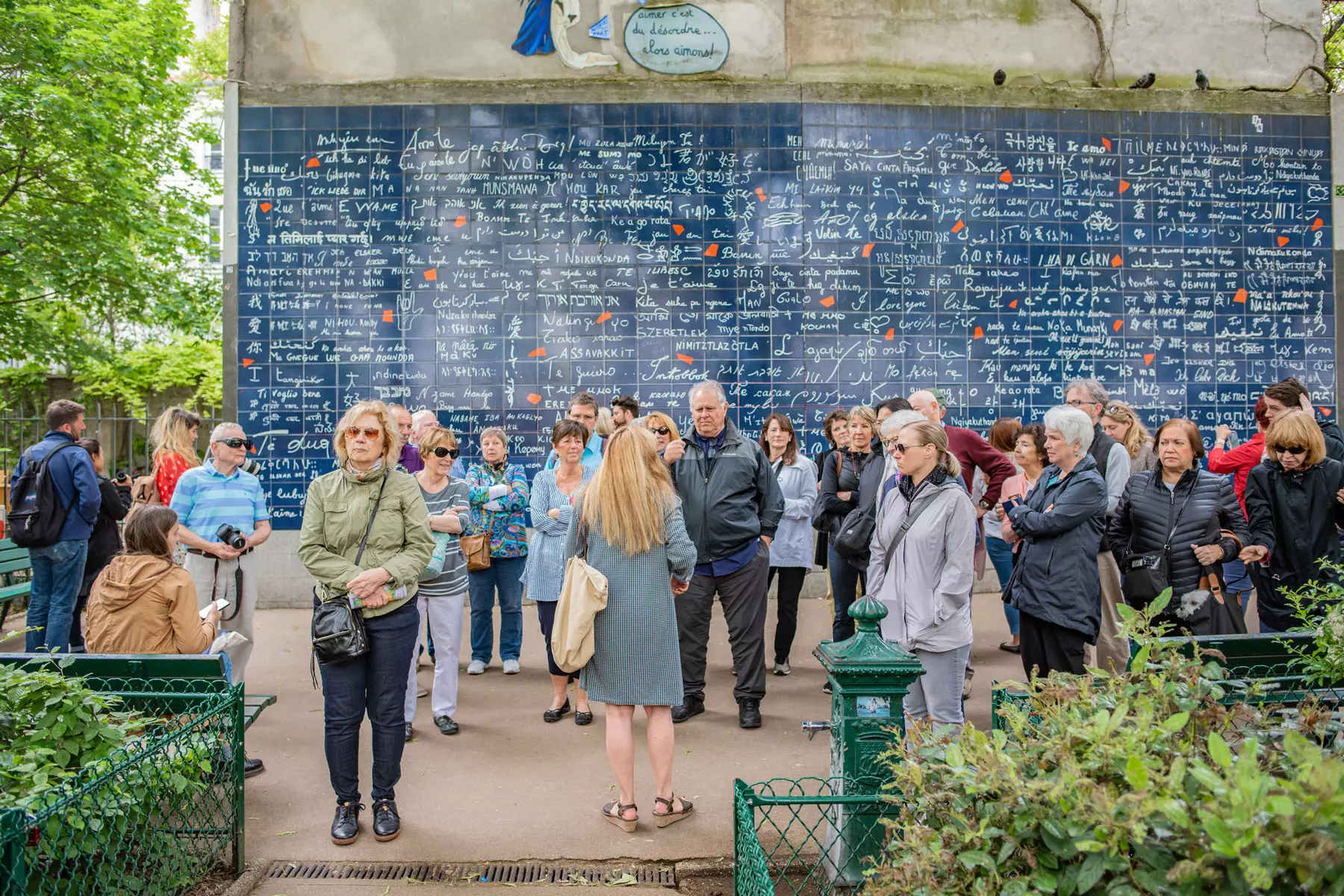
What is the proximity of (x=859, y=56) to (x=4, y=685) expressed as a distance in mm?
8782

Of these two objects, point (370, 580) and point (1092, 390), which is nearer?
point (370, 580)

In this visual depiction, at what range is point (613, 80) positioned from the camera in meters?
9.09

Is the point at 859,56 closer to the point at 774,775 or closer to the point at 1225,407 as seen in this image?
the point at 1225,407

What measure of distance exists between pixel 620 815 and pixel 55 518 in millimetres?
4927

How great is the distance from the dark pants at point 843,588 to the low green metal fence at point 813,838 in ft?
6.24

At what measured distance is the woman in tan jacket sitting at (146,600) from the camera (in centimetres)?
441

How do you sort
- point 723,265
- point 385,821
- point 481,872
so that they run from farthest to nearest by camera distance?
point 723,265 < point 385,821 < point 481,872

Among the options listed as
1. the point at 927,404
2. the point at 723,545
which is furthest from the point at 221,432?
the point at 927,404

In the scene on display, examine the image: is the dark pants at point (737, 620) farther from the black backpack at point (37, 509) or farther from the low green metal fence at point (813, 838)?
the black backpack at point (37, 509)

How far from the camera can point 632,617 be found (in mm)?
4191

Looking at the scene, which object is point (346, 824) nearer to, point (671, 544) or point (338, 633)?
point (338, 633)

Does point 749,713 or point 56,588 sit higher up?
point 56,588

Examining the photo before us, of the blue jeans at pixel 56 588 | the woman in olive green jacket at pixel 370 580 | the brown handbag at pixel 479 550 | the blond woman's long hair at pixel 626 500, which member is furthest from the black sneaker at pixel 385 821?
the blue jeans at pixel 56 588

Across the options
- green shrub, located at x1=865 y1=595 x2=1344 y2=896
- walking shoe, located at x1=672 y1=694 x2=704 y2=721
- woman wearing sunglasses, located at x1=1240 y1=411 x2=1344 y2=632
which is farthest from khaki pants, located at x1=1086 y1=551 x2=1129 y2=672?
green shrub, located at x1=865 y1=595 x2=1344 y2=896
